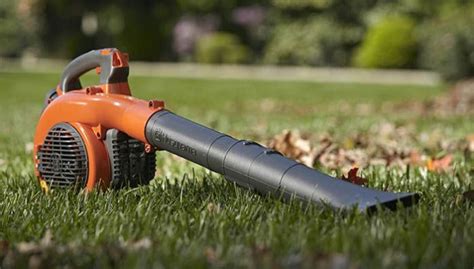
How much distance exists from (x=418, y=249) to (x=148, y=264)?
695mm

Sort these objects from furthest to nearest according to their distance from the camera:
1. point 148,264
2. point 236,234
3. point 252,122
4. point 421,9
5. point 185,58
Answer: point 185,58
point 421,9
point 252,122
point 236,234
point 148,264

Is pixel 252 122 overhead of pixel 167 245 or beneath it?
beneath

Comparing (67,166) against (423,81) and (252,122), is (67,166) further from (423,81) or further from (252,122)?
(423,81)

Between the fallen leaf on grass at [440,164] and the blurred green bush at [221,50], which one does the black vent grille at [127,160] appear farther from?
the blurred green bush at [221,50]

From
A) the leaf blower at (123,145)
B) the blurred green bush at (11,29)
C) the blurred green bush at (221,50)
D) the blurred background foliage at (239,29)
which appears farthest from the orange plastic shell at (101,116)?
the blurred green bush at (11,29)

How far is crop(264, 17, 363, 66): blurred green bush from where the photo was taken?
27359 mm

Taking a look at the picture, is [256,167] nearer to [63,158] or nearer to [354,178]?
[354,178]

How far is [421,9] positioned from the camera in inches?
1035

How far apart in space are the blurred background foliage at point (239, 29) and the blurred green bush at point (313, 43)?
3 cm

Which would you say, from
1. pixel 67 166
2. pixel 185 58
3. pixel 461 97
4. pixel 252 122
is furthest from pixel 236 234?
pixel 185 58

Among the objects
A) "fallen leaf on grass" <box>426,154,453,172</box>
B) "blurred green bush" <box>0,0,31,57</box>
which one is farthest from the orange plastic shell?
"blurred green bush" <box>0,0,31,57</box>

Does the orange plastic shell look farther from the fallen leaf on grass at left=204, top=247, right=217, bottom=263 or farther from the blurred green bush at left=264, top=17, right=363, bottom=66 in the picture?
the blurred green bush at left=264, top=17, right=363, bottom=66

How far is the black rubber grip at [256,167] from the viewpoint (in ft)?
9.52

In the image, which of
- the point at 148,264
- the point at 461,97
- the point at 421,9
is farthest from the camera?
the point at 421,9
